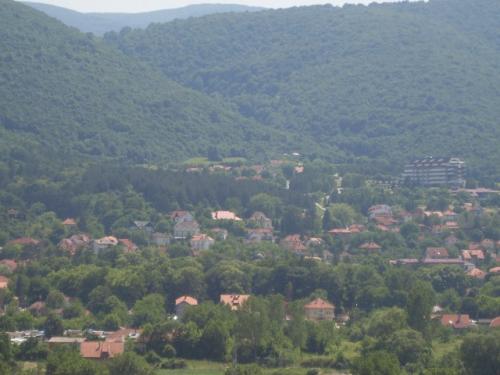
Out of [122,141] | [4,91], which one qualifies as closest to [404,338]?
[122,141]

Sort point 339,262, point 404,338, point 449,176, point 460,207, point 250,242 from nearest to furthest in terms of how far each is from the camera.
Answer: point 404,338 < point 339,262 < point 250,242 < point 460,207 < point 449,176

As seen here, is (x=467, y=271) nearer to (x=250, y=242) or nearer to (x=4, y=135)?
(x=250, y=242)

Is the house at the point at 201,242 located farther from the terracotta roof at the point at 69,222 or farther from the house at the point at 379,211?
the house at the point at 379,211

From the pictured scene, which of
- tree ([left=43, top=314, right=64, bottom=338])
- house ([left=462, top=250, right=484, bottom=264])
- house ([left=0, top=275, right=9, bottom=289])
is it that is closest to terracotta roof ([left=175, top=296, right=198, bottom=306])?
tree ([left=43, top=314, right=64, bottom=338])

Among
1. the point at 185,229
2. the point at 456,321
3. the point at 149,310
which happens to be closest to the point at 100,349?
the point at 149,310

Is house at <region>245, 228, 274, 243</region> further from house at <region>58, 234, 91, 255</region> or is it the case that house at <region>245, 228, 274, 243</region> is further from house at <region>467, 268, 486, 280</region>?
house at <region>467, 268, 486, 280</region>

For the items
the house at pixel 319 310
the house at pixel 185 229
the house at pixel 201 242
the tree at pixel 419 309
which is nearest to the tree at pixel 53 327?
the house at pixel 319 310
